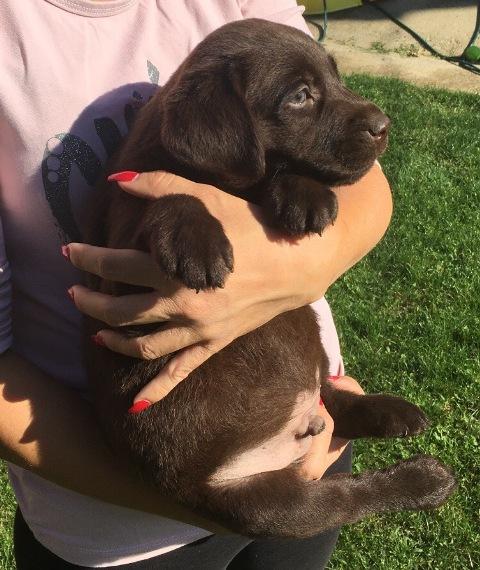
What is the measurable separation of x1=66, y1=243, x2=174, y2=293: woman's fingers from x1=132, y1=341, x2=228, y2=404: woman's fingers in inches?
6.3

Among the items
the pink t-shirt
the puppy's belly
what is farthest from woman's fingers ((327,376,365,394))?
the pink t-shirt

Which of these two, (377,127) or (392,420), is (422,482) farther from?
(377,127)

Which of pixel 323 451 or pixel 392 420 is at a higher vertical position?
pixel 323 451

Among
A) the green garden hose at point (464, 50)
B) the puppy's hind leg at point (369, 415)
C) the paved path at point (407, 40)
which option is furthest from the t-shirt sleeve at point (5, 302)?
the green garden hose at point (464, 50)

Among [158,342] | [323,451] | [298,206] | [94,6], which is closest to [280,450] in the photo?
[323,451]

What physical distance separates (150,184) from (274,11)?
0.73 m

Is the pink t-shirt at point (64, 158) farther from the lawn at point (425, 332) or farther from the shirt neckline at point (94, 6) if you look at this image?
the lawn at point (425, 332)

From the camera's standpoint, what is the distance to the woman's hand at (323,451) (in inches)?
74.8

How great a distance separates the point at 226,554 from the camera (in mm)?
1919

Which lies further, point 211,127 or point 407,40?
point 407,40

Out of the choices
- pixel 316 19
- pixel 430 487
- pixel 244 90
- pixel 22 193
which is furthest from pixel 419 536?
pixel 316 19

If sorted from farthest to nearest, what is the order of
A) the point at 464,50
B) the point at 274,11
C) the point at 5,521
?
the point at 464,50
the point at 5,521
the point at 274,11

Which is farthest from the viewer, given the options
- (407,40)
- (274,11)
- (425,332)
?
(407,40)

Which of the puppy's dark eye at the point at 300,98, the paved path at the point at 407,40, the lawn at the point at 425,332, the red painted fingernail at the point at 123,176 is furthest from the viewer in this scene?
the paved path at the point at 407,40
